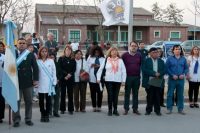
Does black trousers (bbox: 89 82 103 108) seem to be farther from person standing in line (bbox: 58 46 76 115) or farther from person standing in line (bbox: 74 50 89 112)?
person standing in line (bbox: 58 46 76 115)

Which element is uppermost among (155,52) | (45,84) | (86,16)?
(86,16)

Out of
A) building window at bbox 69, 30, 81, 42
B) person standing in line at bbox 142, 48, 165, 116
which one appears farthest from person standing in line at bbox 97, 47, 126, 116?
building window at bbox 69, 30, 81, 42

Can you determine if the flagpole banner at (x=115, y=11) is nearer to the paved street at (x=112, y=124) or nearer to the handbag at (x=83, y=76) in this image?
the handbag at (x=83, y=76)

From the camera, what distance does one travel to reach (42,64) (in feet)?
35.7

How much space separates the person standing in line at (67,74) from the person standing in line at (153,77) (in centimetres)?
205

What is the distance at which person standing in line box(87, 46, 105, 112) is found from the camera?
12.4m

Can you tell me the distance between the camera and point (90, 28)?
67.9 meters

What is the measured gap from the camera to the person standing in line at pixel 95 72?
1245 centimetres

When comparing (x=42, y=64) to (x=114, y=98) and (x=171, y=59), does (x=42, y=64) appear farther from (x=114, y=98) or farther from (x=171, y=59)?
(x=171, y=59)

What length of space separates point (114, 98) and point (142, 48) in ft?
12.9

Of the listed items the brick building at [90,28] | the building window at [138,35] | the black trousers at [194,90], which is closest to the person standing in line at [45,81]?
the black trousers at [194,90]

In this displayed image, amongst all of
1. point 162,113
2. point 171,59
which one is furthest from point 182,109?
point 171,59

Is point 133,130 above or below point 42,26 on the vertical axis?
below

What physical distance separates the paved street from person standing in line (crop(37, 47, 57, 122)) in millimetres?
348
